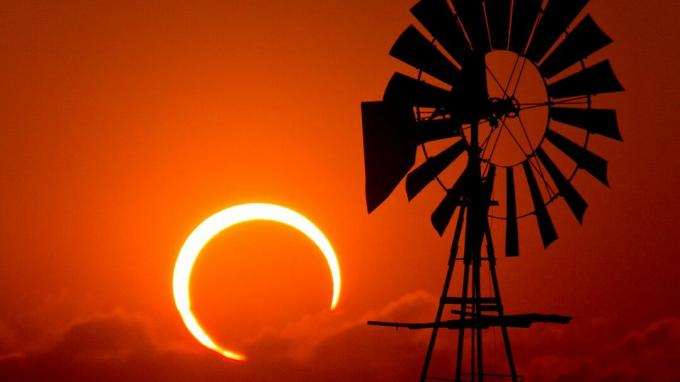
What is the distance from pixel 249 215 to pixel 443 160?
2.40 m

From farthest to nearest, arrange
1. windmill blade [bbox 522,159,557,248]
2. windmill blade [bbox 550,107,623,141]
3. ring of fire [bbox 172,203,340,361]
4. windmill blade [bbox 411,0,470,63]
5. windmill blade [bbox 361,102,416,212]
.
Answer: ring of fire [bbox 172,203,340,361] < windmill blade [bbox 522,159,557,248] < windmill blade [bbox 550,107,623,141] < windmill blade [bbox 411,0,470,63] < windmill blade [bbox 361,102,416,212]

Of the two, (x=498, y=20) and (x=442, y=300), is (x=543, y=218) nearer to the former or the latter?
(x=442, y=300)

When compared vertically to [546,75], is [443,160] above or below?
below

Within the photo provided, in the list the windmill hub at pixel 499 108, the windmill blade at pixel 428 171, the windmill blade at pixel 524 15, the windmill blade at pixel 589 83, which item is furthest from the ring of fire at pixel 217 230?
the windmill blade at pixel 524 15

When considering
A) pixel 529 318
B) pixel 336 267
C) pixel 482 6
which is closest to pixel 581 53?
pixel 482 6

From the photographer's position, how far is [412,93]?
4574 mm

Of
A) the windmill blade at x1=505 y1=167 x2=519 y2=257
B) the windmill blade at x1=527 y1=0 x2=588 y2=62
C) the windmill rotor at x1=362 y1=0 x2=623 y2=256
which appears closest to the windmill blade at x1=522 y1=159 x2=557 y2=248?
the windmill rotor at x1=362 y1=0 x2=623 y2=256

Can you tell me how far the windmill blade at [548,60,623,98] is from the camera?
4762mm

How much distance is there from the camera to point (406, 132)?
4508 mm

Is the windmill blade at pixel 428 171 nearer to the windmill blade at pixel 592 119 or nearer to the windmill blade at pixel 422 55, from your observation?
the windmill blade at pixel 422 55

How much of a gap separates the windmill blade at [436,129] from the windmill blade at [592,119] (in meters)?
0.76

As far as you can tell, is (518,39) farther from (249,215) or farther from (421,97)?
(249,215)

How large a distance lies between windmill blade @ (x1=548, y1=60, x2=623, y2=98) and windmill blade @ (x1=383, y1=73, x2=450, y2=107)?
2.65 ft

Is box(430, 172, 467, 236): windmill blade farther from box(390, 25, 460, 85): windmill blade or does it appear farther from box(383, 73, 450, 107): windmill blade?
box(390, 25, 460, 85): windmill blade
